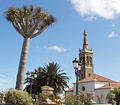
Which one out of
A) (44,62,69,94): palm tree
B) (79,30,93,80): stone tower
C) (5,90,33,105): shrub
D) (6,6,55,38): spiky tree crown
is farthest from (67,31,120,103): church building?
(5,90,33,105): shrub

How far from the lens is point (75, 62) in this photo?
1919cm

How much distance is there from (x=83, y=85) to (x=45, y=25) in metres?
63.7

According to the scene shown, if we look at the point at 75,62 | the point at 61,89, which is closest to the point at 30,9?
the point at 75,62

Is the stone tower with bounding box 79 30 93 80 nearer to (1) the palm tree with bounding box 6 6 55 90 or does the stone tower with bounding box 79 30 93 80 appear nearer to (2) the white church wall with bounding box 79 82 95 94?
(2) the white church wall with bounding box 79 82 95 94

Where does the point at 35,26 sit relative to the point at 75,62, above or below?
above

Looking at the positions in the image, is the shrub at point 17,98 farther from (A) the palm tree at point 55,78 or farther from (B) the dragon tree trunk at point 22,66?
(A) the palm tree at point 55,78

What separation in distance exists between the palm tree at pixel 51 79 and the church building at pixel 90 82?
1287 cm

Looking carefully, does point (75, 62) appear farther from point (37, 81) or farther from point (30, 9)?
point (37, 81)

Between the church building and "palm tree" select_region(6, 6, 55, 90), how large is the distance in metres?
35.3

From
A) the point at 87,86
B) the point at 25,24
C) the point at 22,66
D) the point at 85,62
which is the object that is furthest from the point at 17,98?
the point at 85,62

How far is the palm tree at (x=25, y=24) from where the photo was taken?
84.3 feet

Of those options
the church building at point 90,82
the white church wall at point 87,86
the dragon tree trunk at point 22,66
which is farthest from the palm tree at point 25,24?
the white church wall at point 87,86

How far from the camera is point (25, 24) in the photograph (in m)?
25.5

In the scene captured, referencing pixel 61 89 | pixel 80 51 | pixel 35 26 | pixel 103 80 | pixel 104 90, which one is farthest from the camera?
pixel 80 51
